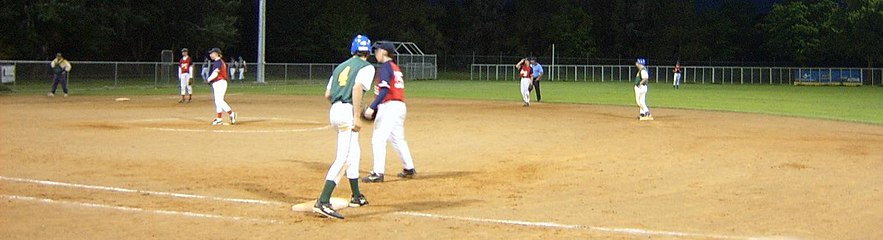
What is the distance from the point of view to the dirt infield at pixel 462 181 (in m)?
9.54

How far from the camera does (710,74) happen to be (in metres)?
81.5

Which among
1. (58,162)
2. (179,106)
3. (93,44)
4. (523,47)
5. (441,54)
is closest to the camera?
(58,162)

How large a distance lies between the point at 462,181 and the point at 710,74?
2827 inches

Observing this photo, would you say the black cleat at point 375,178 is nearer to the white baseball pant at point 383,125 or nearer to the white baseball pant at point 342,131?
the white baseball pant at point 383,125

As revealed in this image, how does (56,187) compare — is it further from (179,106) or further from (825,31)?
(825,31)

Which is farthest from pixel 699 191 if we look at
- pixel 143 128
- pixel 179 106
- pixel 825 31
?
pixel 825 31

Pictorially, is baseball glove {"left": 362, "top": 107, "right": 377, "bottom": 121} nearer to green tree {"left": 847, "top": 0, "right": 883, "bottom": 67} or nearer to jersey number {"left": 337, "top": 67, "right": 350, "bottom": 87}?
jersey number {"left": 337, "top": 67, "right": 350, "bottom": 87}

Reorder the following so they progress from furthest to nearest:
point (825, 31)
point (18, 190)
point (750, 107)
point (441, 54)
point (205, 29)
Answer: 1. point (441, 54)
2. point (825, 31)
3. point (205, 29)
4. point (750, 107)
5. point (18, 190)

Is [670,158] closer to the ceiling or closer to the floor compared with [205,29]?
closer to the floor

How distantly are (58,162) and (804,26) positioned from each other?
86553 millimetres

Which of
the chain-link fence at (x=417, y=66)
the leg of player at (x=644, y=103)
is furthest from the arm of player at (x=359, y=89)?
the chain-link fence at (x=417, y=66)

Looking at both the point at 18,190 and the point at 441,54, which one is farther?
the point at 441,54

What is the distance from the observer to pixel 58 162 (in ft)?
48.2

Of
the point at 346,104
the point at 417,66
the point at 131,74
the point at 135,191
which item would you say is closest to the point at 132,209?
the point at 135,191
